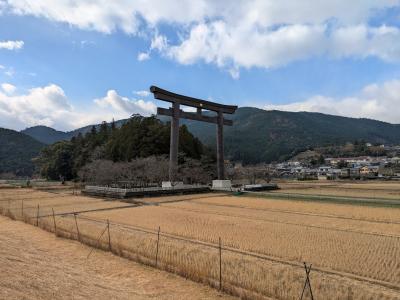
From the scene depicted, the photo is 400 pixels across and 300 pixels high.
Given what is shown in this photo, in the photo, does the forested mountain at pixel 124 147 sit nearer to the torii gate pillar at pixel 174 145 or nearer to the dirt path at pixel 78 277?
the torii gate pillar at pixel 174 145

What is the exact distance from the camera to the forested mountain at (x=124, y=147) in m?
56.6

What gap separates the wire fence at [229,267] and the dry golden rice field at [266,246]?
2 cm

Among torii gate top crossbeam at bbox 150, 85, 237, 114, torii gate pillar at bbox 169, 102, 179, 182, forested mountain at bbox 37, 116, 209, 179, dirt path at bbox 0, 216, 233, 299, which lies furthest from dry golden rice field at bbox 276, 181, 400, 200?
dirt path at bbox 0, 216, 233, 299

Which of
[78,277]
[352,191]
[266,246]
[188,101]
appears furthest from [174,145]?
[78,277]

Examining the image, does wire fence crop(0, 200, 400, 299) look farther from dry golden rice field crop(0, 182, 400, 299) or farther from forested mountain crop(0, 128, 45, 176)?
forested mountain crop(0, 128, 45, 176)

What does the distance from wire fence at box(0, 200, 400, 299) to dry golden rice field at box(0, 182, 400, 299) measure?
0.02m

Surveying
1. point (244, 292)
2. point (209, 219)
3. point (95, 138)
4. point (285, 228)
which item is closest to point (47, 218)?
point (209, 219)

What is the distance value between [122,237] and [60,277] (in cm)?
510

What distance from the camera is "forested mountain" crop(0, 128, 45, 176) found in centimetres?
11988

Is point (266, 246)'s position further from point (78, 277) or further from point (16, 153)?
point (16, 153)

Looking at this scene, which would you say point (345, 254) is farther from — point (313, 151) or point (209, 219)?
point (313, 151)

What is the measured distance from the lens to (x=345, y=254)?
1211 cm

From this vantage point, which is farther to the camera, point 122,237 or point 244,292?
point 122,237

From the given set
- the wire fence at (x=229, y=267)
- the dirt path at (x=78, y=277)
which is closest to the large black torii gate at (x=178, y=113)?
the wire fence at (x=229, y=267)
